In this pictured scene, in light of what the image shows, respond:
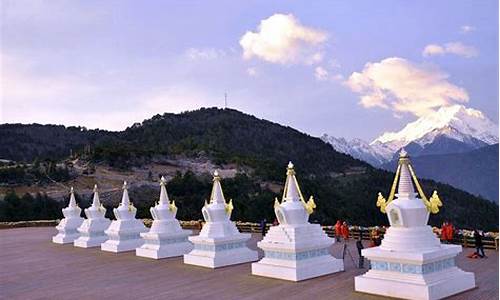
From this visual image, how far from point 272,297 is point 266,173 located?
189ft

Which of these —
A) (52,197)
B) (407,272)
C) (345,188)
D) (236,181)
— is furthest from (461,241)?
(345,188)

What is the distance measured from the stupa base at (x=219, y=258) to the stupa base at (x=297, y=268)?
2.12 m

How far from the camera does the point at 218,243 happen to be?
18.5 metres

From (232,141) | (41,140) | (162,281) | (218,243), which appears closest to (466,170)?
(232,141)

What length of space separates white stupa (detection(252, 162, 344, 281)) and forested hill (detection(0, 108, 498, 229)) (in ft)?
106

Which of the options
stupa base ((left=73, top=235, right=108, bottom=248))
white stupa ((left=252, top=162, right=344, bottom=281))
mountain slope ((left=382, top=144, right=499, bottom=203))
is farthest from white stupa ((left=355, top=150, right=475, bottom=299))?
mountain slope ((left=382, top=144, right=499, bottom=203))

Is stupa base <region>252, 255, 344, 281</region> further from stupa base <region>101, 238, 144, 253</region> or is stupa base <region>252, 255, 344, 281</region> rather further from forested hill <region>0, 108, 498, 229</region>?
forested hill <region>0, 108, 498, 229</region>

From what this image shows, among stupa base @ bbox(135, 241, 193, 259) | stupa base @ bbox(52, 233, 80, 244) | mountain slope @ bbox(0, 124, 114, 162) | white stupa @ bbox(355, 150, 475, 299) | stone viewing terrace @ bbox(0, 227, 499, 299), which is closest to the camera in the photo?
white stupa @ bbox(355, 150, 475, 299)

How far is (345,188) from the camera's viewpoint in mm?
75312

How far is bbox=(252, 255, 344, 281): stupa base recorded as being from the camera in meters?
15.3

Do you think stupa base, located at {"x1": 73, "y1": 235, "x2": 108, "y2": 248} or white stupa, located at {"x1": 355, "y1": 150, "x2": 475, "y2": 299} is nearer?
white stupa, located at {"x1": 355, "y1": 150, "x2": 475, "y2": 299}

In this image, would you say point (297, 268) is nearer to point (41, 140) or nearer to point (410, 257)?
point (410, 257)

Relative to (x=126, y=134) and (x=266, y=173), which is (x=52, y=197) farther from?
(x=126, y=134)

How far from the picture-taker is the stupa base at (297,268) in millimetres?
15305
